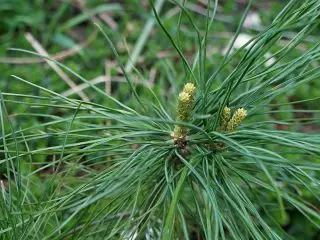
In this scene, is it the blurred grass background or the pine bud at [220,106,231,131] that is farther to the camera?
the blurred grass background

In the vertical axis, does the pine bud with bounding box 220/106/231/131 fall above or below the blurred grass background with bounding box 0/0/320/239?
below

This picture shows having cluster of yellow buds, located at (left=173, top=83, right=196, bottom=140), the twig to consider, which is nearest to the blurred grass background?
the twig

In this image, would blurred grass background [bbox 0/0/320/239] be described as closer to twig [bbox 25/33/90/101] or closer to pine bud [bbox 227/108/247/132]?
twig [bbox 25/33/90/101]

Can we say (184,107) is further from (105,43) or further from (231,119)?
(105,43)

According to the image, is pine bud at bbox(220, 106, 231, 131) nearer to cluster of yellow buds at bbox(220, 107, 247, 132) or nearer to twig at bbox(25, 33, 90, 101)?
cluster of yellow buds at bbox(220, 107, 247, 132)

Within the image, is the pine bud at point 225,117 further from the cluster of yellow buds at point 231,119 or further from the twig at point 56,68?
the twig at point 56,68

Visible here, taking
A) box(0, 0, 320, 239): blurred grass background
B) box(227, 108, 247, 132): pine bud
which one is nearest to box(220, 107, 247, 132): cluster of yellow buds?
box(227, 108, 247, 132): pine bud

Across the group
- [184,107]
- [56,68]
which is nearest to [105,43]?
[56,68]
